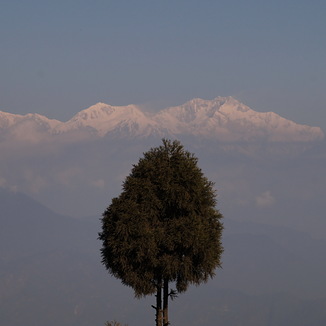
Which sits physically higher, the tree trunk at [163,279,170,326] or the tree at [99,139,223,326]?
the tree at [99,139,223,326]

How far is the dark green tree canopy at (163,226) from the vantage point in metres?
36.1

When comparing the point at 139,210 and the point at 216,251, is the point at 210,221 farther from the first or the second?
the point at 139,210

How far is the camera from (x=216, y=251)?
37.8 meters

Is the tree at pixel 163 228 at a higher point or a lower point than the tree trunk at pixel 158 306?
higher

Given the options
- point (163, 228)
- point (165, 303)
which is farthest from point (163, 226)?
point (165, 303)

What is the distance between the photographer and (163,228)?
36.1 m

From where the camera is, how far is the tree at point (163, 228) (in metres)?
36.1

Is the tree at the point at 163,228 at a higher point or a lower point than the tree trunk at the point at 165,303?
higher

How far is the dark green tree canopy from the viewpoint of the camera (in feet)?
118

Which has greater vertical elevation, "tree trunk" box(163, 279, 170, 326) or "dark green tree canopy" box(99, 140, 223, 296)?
"dark green tree canopy" box(99, 140, 223, 296)

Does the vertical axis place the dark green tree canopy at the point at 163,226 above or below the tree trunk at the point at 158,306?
above

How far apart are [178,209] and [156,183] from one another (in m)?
1.94

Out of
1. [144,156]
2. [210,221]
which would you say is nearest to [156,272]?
[210,221]

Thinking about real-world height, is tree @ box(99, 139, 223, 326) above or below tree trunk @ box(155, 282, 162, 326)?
above
